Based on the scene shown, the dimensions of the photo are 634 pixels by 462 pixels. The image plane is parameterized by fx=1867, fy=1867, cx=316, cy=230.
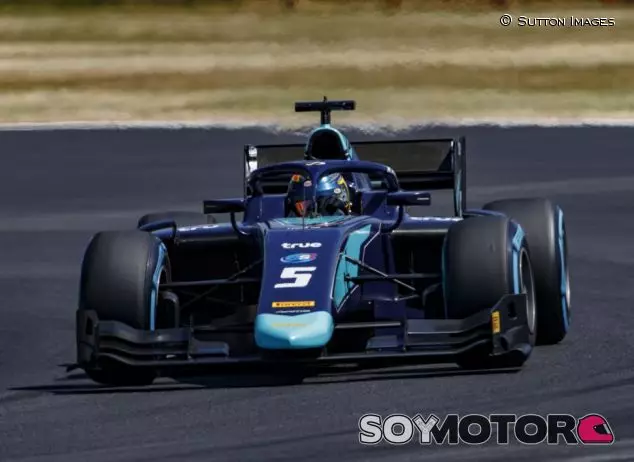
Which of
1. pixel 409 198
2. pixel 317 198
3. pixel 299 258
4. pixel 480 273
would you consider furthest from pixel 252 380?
pixel 317 198

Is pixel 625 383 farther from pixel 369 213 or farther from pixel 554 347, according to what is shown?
pixel 369 213

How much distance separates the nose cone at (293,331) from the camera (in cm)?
886

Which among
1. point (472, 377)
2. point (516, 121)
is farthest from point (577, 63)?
point (472, 377)

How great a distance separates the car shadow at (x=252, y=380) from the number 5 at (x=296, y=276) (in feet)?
1.59

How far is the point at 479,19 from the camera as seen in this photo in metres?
27.0

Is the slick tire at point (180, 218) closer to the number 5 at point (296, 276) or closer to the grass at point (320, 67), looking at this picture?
the number 5 at point (296, 276)

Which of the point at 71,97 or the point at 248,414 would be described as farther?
the point at 71,97

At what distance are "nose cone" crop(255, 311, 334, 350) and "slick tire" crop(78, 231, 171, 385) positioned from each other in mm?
753

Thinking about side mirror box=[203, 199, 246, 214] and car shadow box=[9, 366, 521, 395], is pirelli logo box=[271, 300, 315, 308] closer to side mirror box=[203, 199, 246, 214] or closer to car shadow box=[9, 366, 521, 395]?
car shadow box=[9, 366, 521, 395]

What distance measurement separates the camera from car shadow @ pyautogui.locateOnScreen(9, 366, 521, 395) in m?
9.23

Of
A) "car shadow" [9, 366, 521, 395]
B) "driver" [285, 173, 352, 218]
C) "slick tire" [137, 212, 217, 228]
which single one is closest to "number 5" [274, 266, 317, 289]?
"car shadow" [9, 366, 521, 395]

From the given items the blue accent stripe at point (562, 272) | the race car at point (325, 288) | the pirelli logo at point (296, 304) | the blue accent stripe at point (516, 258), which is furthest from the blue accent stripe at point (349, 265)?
the blue accent stripe at point (562, 272)

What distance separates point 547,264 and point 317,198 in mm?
1342

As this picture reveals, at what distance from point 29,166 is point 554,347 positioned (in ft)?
37.6
